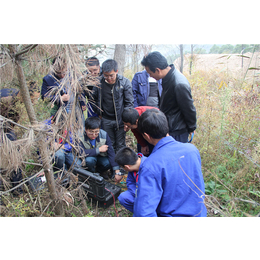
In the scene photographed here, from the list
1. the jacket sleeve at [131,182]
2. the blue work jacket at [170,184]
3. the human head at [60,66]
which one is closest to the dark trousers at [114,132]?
the jacket sleeve at [131,182]

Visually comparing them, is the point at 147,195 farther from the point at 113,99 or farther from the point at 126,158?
the point at 113,99

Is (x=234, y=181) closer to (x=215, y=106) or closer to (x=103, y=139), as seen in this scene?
(x=215, y=106)

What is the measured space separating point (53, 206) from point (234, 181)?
230 centimetres

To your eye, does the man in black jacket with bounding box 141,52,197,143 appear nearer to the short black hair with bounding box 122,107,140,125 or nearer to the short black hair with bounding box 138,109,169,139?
the short black hair with bounding box 122,107,140,125

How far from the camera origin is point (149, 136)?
159 centimetres

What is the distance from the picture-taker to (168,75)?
2.19 metres

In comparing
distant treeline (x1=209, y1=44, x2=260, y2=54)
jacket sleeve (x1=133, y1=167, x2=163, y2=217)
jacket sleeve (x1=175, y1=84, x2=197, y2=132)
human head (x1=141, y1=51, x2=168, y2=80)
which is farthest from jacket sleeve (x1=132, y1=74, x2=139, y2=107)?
jacket sleeve (x1=133, y1=167, x2=163, y2=217)

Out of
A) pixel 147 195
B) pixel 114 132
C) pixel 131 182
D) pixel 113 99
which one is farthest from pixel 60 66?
pixel 114 132

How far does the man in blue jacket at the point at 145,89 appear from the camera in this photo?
3.23 meters

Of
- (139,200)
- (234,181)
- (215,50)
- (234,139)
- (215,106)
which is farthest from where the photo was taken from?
(215,50)

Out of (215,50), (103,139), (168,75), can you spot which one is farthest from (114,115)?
(215,50)

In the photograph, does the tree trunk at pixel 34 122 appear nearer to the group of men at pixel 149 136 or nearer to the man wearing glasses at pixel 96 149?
the group of men at pixel 149 136

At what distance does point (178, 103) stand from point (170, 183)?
1.13 metres

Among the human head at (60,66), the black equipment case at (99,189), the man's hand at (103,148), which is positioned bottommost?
the black equipment case at (99,189)
